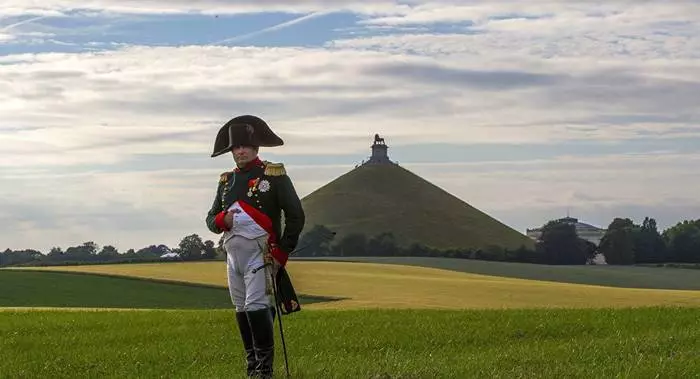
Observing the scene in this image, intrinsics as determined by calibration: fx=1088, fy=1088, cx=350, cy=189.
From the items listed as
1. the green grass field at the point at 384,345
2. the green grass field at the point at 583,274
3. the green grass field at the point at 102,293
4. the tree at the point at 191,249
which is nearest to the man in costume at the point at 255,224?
the green grass field at the point at 384,345

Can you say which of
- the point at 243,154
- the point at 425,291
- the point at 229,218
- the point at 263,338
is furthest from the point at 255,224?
the point at 425,291

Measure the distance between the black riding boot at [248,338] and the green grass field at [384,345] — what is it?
495 millimetres

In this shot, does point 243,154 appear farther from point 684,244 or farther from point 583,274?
point 684,244

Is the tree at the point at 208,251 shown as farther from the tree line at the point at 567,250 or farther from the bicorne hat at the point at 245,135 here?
the bicorne hat at the point at 245,135

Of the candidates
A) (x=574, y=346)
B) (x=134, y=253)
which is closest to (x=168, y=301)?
(x=574, y=346)

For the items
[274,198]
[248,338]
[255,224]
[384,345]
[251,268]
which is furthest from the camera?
[384,345]

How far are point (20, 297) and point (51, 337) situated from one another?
3197 centimetres

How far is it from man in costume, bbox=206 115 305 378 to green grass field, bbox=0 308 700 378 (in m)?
0.91

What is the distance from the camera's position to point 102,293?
4909 cm

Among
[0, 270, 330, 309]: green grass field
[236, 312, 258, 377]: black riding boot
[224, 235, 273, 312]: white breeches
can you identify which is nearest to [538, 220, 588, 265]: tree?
[0, 270, 330, 309]: green grass field

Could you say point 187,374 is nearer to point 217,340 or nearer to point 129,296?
point 217,340

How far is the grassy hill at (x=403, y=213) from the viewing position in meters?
158

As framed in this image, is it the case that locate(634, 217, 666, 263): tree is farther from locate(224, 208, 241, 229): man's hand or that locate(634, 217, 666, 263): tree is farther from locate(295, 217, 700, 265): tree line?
locate(224, 208, 241, 229): man's hand

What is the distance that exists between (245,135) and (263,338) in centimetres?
205
